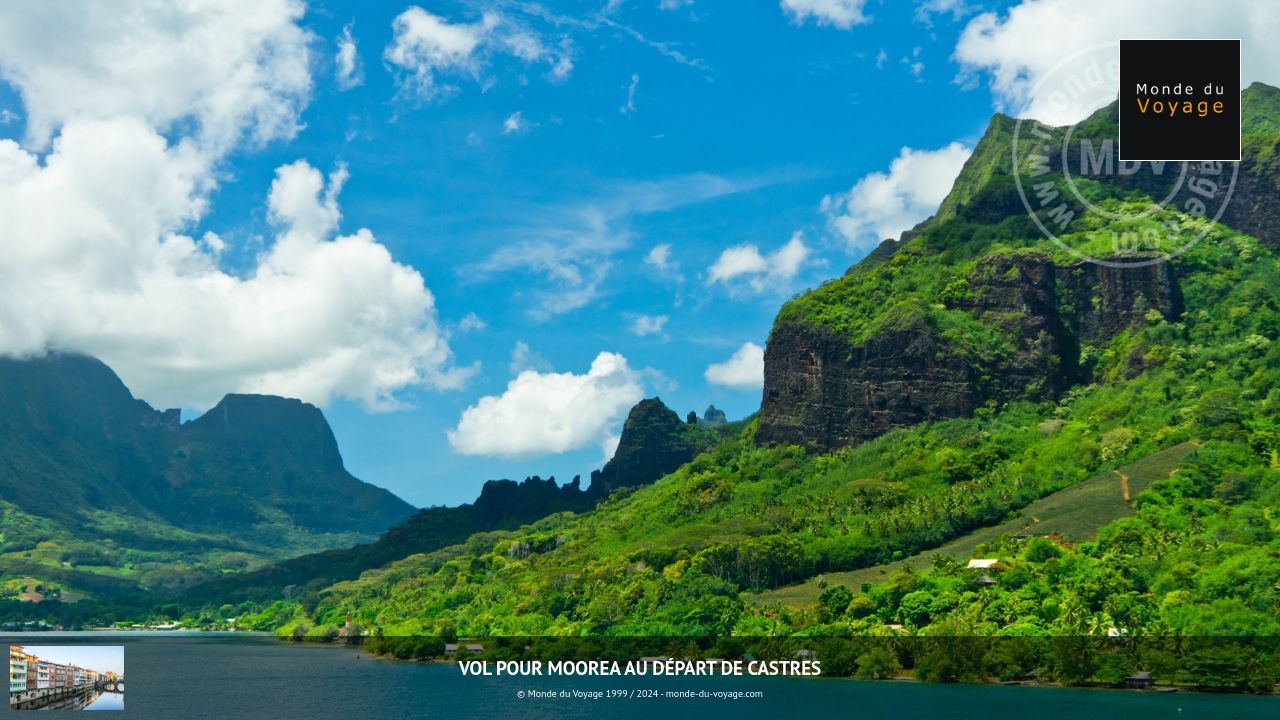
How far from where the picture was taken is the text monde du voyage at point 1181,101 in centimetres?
13100

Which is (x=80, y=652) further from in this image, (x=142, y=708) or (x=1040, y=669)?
(x=1040, y=669)

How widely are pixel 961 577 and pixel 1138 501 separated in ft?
117

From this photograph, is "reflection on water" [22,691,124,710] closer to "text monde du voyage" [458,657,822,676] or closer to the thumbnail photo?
the thumbnail photo

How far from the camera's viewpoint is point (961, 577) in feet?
568

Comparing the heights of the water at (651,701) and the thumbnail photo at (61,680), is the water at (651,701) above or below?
below

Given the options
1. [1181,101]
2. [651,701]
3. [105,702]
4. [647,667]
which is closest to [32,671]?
[105,702]

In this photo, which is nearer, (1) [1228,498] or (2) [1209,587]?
(2) [1209,587]

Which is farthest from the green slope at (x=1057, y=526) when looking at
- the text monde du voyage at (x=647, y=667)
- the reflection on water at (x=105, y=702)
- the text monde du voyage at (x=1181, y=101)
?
the reflection on water at (x=105, y=702)

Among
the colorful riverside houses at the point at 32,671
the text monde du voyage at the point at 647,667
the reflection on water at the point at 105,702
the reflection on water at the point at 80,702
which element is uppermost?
the colorful riverside houses at the point at 32,671

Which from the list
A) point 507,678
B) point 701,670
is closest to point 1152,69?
point 701,670

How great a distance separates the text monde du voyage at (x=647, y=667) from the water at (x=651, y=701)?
492cm

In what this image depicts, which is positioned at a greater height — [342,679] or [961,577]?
[961,577]

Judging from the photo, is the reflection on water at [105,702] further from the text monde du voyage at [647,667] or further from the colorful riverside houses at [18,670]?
the text monde du voyage at [647,667]

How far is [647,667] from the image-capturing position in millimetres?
179250
